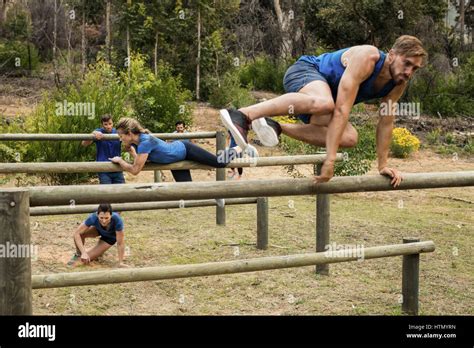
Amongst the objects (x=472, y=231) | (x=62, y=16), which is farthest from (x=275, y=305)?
(x=62, y=16)

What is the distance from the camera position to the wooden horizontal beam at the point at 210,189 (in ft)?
11.3

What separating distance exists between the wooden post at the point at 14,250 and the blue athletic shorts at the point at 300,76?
1.79 meters

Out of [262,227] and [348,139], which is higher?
[348,139]

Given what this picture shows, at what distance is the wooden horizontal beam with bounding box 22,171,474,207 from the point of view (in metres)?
3.43

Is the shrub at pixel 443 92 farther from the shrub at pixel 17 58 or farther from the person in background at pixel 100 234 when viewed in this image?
the person in background at pixel 100 234

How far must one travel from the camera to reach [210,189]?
379cm

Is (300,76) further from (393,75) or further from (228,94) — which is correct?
(228,94)

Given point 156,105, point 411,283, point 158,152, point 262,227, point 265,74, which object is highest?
point 265,74

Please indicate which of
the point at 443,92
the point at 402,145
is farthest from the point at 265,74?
the point at 402,145

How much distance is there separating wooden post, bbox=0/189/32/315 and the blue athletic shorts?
1.79 meters

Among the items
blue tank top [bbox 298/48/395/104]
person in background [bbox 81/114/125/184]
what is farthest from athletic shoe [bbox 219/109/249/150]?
person in background [bbox 81/114/125/184]

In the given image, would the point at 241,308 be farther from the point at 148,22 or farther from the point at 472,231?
the point at 148,22

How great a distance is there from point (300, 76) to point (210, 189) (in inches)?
40.1
